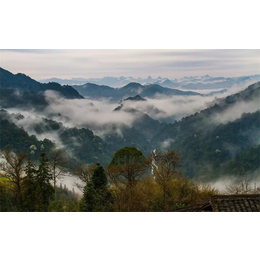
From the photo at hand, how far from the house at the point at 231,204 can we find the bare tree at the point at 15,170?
347cm

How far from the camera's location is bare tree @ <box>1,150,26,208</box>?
7.02m

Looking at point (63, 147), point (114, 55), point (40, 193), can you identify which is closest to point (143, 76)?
point (114, 55)

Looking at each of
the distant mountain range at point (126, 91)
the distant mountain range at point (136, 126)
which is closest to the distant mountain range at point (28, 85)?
the distant mountain range at point (136, 126)

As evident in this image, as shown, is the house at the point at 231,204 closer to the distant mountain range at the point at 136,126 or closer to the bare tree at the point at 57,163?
the distant mountain range at the point at 136,126

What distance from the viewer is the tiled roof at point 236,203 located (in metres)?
6.37

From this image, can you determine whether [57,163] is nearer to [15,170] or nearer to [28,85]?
[15,170]

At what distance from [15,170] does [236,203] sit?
4.51 metres

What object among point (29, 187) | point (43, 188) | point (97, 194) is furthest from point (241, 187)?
point (29, 187)

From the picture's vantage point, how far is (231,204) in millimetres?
6422

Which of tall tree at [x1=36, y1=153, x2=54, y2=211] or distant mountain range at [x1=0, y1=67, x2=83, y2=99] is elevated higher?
distant mountain range at [x1=0, y1=67, x2=83, y2=99]

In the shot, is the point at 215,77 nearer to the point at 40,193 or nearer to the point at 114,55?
the point at 114,55

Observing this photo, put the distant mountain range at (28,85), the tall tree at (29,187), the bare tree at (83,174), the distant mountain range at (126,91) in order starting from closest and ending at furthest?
the tall tree at (29,187) < the bare tree at (83,174) < the distant mountain range at (28,85) < the distant mountain range at (126,91)

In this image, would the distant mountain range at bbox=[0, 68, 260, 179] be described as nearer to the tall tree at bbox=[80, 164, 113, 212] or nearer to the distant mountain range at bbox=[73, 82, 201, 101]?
the distant mountain range at bbox=[73, 82, 201, 101]

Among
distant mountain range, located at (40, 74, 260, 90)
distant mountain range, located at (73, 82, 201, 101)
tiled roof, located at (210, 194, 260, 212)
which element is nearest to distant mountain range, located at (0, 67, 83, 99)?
distant mountain range, located at (40, 74, 260, 90)
